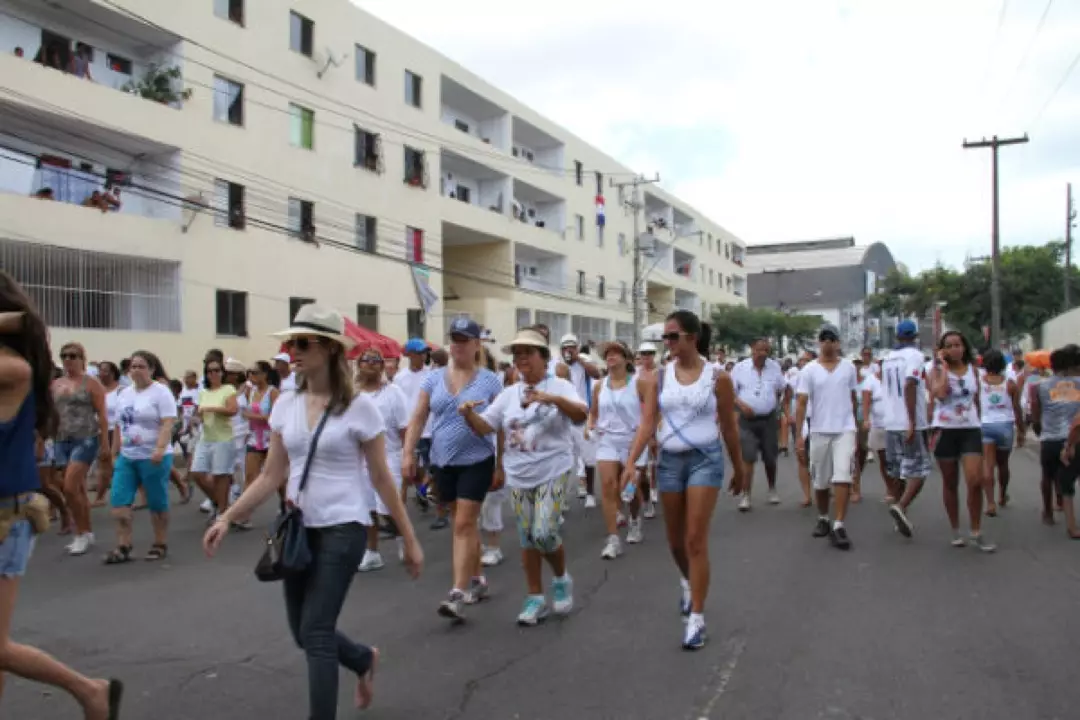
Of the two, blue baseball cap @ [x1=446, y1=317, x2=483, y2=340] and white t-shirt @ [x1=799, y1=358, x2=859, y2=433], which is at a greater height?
blue baseball cap @ [x1=446, y1=317, x2=483, y2=340]

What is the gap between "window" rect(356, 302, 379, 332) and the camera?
29.1 metres

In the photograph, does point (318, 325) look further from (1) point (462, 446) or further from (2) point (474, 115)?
(2) point (474, 115)

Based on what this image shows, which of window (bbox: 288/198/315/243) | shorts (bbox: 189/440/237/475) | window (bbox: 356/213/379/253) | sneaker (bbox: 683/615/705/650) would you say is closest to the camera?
sneaker (bbox: 683/615/705/650)

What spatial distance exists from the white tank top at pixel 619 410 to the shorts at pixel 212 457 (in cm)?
399

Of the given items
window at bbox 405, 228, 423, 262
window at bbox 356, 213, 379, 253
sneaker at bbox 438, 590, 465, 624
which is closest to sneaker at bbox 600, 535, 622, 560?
sneaker at bbox 438, 590, 465, 624

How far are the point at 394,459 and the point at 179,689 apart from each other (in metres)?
3.51

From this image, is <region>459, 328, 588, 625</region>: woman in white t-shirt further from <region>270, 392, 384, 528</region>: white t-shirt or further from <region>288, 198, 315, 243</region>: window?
<region>288, 198, 315, 243</region>: window

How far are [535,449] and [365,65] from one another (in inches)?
1051

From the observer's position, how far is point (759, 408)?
395 inches

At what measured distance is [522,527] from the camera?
17.6ft

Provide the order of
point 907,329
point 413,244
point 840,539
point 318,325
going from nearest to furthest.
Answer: point 318,325 → point 840,539 → point 907,329 → point 413,244

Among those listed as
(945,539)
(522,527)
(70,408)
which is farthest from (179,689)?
(945,539)

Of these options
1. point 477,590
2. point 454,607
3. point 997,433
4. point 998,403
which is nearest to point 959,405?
point 998,403

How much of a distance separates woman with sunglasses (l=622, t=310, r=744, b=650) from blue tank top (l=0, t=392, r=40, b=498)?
10.3 feet
